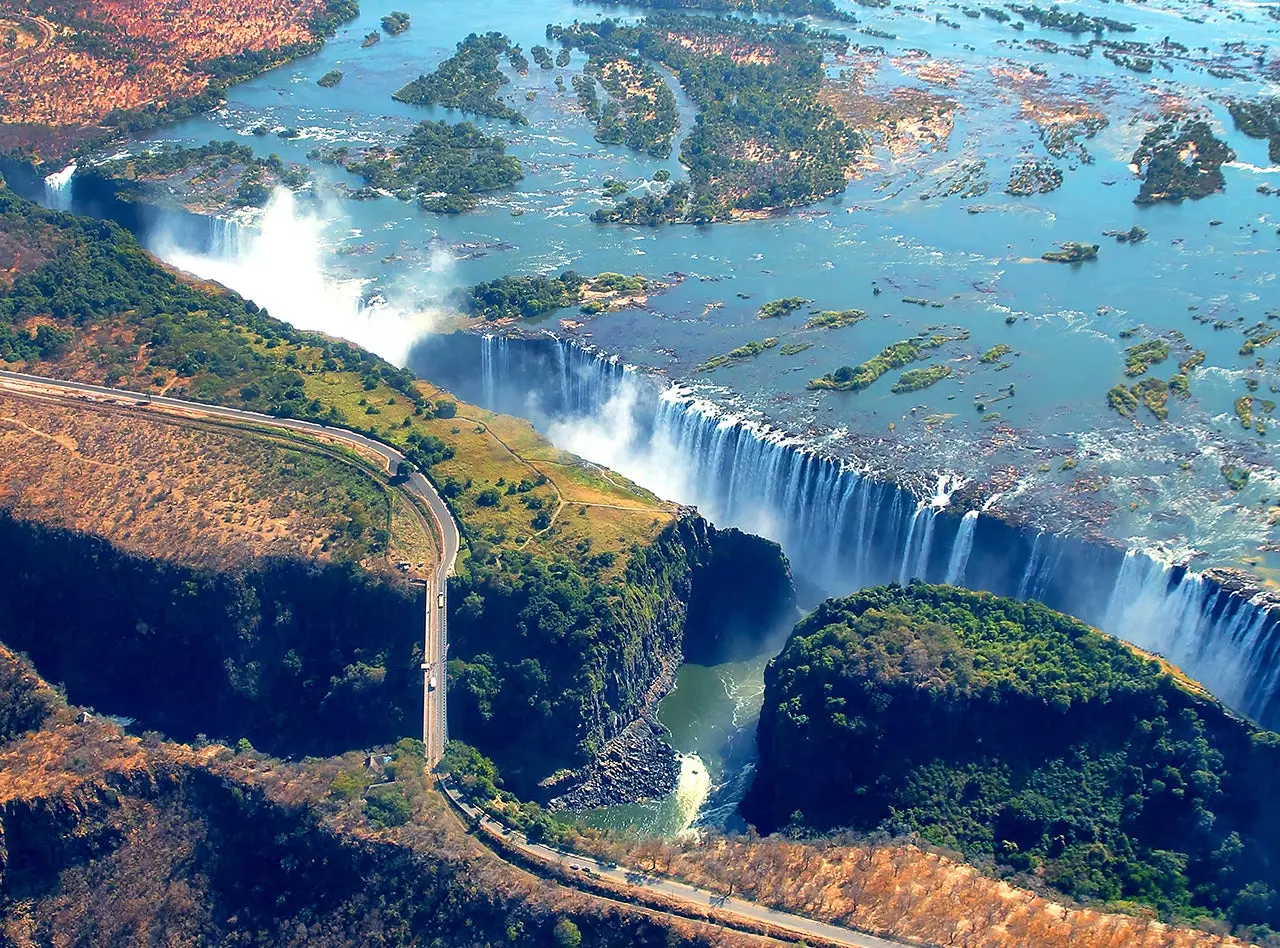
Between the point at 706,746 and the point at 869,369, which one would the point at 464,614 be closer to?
the point at 706,746

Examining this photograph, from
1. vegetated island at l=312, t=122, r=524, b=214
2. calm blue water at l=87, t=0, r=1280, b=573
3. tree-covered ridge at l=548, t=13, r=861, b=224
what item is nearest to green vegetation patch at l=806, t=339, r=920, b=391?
calm blue water at l=87, t=0, r=1280, b=573

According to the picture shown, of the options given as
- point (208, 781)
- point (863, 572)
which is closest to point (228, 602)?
point (208, 781)

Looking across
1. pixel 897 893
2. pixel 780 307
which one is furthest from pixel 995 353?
pixel 897 893

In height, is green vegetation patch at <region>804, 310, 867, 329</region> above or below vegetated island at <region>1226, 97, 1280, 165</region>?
below

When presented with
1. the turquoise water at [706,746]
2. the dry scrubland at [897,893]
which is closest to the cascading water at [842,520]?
the turquoise water at [706,746]

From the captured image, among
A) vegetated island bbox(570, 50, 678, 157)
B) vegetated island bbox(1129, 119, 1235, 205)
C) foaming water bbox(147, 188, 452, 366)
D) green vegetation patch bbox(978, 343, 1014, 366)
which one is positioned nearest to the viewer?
green vegetation patch bbox(978, 343, 1014, 366)

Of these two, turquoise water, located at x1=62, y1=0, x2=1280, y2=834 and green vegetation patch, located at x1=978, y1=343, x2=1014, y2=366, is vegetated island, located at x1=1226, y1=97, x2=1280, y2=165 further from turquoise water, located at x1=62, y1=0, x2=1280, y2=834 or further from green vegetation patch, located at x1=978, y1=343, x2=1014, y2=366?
green vegetation patch, located at x1=978, y1=343, x2=1014, y2=366

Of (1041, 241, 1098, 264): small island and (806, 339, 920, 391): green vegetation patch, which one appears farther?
(1041, 241, 1098, 264): small island
